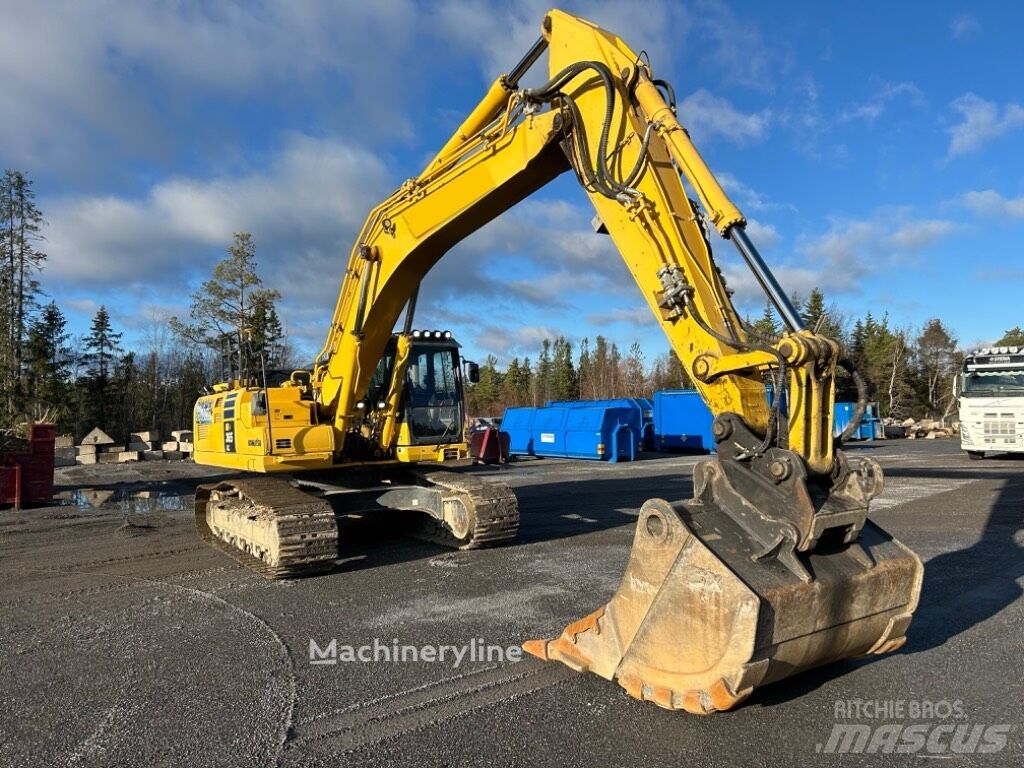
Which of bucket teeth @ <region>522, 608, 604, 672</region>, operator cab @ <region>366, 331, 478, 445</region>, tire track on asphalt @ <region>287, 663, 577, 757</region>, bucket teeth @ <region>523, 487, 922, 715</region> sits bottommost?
tire track on asphalt @ <region>287, 663, 577, 757</region>

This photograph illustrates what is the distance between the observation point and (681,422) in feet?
90.7

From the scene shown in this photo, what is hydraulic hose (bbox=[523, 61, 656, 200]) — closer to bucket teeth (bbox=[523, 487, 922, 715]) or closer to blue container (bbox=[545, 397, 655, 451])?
bucket teeth (bbox=[523, 487, 922, 715])

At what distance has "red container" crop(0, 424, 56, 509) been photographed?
1391 centimetres

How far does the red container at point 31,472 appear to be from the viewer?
45.6 feet

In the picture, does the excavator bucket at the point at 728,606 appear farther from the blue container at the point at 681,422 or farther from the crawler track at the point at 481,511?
the blue container at the point at 681,422

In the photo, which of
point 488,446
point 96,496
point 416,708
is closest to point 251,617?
point 416,708

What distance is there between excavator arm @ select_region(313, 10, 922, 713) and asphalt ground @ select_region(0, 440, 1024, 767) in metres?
0.34

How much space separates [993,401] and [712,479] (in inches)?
834

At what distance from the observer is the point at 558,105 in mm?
6035

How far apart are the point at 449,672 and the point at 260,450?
4387 mm

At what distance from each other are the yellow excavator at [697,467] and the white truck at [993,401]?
18.6 metres

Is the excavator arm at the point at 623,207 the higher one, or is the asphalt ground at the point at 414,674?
the excavator arm at the point at 623,207

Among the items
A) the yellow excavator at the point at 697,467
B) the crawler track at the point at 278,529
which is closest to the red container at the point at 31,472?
the yellow excavator at the point at 697,467

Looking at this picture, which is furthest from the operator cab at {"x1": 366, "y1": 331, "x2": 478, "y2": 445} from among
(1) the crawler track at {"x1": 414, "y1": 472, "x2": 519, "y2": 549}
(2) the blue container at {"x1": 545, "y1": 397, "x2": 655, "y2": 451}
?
(2) the blue container at {"x1": 545, "y1": 397, "x2": 655, "y2": 451}
